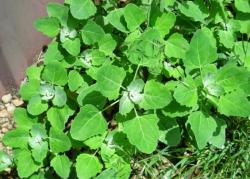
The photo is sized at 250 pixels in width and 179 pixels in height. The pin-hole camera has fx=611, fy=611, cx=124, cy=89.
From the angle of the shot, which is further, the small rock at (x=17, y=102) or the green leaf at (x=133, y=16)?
the small rock at (x=17, y=102)

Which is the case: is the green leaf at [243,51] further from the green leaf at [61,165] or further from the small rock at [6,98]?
the small rock at [6,98]

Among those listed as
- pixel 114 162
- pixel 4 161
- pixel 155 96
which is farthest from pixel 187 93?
pixel 4 161

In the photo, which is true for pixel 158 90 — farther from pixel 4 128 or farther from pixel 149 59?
pixel 4 128

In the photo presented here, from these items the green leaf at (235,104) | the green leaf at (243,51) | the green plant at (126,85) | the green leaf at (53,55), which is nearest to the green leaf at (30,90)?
the green plant at (126,85)

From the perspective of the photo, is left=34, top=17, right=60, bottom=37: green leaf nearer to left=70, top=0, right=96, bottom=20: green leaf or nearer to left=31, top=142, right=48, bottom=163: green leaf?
left=70, top=0, right=96, bottom=20: green leaf

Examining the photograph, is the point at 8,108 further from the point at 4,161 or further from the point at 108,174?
the point at 108,174

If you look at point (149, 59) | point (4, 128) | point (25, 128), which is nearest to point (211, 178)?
point (149, 59)

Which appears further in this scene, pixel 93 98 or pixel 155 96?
pixel 93 98
